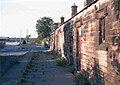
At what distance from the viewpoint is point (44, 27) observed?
76875 mm

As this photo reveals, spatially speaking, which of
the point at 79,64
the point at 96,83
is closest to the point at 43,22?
the point at 79,64

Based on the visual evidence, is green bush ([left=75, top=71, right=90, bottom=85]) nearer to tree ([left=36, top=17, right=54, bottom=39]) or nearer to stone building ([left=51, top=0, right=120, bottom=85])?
stone building ([left=51, top=0, right=120, bottom=85])

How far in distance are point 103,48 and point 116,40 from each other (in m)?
1.33

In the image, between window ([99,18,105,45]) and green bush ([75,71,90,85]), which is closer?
window ([99,18,105,45])

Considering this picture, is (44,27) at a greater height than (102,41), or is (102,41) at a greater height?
(44,27)

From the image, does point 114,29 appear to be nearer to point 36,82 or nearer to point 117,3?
point 117,3

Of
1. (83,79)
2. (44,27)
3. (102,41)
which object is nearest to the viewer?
(102,41)

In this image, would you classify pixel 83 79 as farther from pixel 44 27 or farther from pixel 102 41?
pixel 44 27

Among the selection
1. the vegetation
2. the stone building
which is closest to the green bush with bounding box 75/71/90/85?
the stone building

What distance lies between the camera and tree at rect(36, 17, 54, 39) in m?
76.6

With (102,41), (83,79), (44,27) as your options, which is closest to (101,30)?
(102,41)

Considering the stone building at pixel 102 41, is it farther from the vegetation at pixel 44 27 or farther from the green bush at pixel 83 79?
the vegetation at pixel 44 27

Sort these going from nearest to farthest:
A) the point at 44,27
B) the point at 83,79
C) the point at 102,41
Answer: the point at 102,41 < the point at 83,79 < the point at 44,27

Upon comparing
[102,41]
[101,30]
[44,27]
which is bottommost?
[102,41]
